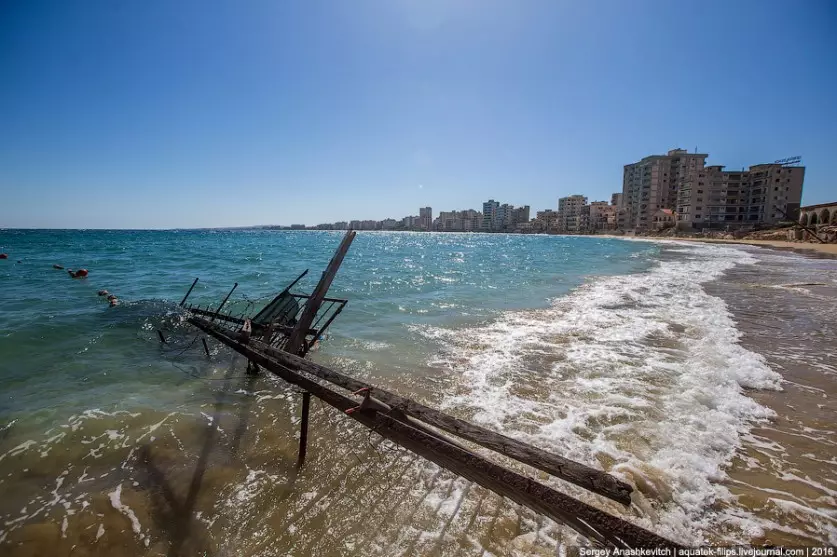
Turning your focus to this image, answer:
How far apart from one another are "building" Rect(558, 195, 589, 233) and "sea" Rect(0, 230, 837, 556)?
6673 inches

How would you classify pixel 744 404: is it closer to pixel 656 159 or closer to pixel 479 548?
pixel 479 548

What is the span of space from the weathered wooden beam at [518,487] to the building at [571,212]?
17932 cm

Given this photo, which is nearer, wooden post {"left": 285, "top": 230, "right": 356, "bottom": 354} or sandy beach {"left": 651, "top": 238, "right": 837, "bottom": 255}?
wooden post {"left": 285, "top": 230, "right": 356, "bottom": 354}

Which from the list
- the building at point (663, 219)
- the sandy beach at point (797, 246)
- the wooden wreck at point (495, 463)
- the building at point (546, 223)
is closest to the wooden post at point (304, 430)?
the wooden wreck at point (495, 463)

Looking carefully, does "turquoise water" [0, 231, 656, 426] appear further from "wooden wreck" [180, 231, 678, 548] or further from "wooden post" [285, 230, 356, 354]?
"wooden wreck" [180, 231, 678, 548]

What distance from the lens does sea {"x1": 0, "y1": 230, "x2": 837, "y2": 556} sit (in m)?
4.07

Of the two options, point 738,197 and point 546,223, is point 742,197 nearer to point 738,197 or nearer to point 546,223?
point 738,197

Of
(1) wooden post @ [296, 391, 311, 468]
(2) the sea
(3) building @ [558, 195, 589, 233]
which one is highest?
(3) building @ [558, 195, 589, 233]

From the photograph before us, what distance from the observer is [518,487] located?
2.98 metres

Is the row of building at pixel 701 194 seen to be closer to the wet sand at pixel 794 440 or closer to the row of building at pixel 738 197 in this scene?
the row of building at pixel 738 197

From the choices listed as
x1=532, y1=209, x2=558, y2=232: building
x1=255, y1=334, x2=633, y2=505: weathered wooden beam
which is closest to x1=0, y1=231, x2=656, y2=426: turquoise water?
x1=255, y1=334, x2=633, y2=505: weathered wooden beam

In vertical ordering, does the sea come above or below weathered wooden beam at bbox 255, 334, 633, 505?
below

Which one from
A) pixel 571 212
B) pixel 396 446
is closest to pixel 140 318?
pixel 396 446

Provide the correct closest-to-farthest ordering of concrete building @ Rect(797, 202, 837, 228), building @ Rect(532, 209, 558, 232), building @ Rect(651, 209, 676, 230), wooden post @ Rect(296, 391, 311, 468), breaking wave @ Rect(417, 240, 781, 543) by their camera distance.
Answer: breaking wave @ Rect(417, 240, 781, 543), wooden post @ Rect(296, 391, 311, 468), concrete building @ Rect(797, 202, 837, 228), building @ Rect(651, 209, 676, 230), building @ Rect(532, 209, 558, 232)
